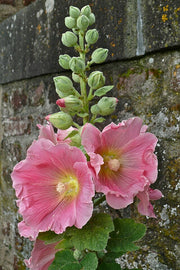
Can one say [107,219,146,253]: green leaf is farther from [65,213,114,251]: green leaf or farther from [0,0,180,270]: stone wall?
[0,0,180,270]: stone wall

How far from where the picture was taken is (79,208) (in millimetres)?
708

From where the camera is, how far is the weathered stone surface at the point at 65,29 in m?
1.16

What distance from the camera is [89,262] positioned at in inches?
28.9

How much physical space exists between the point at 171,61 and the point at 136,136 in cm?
50

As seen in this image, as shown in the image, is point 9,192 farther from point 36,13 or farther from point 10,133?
point 36,13

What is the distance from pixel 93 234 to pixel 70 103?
319 mm

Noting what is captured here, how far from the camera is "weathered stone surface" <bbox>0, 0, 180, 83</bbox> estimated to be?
1.16 m

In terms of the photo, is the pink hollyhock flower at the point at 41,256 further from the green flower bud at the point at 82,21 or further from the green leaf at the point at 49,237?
the green flower bud at the point at 82,21

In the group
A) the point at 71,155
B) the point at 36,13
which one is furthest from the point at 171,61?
the point at 36,13

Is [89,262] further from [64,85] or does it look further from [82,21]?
[82,21]

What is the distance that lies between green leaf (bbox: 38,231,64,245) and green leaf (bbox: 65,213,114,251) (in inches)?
0.9

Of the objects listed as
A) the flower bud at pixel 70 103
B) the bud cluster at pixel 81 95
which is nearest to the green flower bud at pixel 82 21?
the bud cluster at pixel 81 95

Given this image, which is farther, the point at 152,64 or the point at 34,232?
the point at 152,64

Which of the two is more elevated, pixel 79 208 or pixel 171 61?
pixel 171 61
